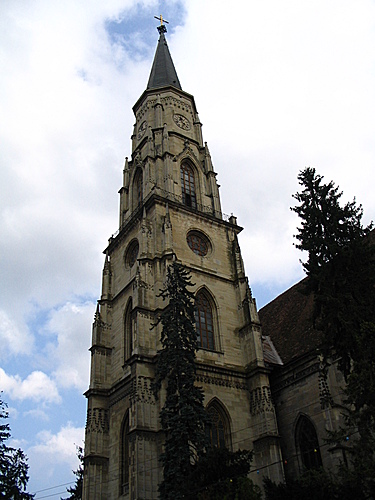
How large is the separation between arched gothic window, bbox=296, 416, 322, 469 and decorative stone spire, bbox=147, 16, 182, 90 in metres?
26.9

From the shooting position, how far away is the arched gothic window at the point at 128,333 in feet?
88.1

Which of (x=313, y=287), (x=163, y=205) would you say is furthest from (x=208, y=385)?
(x=163, y=205)

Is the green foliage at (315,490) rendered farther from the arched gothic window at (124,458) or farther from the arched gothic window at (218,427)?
the arched gothic window at (124,458)

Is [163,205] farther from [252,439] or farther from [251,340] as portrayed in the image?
[252,439]

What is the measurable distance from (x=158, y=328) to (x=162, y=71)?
81.5ft

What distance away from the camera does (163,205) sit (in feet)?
97.3

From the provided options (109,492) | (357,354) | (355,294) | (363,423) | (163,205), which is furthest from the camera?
(163,205)

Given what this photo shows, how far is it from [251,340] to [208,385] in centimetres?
373

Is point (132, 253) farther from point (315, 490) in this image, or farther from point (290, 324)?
point (315, 490)

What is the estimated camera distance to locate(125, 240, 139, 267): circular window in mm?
29953

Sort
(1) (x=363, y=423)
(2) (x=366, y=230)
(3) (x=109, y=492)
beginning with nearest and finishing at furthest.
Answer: (1) (x=363, y=423) < (2) (x=366, y=230) < (3) (x=109, y=492)

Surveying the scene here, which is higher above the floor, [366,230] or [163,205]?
[163,205]

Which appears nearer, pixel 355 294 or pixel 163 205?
pixel 355 294

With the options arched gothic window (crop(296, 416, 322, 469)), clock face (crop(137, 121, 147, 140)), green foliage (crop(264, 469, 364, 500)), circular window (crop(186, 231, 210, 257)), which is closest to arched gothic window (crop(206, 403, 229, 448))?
arched gothic window (crop(296, 416, 322, 469))
